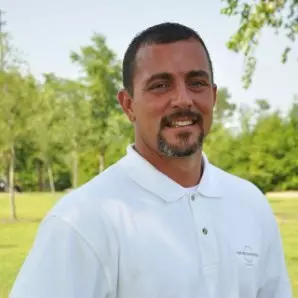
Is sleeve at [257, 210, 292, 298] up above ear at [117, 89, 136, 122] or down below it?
below

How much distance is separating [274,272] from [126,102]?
713 millimetres

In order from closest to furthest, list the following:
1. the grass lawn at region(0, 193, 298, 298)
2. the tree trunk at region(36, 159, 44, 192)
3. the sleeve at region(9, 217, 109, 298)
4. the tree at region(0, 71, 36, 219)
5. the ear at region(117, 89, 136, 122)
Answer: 1. the sleeve at region(9, 217, 109, 298)
2. the ear at region(117, 89, 136, 122)
3. the grass lawn at region(0, 193, 298, 298)
4. the tree at region(0, 71, 36, 219)
5. the tree trunk at region(36, 159, 44, 192)

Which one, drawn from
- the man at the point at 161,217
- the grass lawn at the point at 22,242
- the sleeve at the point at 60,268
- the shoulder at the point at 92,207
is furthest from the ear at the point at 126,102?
the grass lawn at the point at 22,242

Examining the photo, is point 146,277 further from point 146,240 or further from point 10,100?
point 10,100

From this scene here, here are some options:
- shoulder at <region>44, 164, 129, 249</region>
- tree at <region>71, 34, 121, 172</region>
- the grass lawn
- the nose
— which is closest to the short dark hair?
the nose

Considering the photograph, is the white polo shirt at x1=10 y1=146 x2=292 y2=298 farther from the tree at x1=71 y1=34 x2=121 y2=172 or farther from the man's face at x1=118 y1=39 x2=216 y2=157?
the tree at x1=71 y1=34 x2=121 y2=172

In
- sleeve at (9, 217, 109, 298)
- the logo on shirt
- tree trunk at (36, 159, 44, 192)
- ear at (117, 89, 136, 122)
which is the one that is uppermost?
ear at (117, 89, 136, 122)

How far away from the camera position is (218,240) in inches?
80.1

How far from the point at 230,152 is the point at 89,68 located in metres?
12.9

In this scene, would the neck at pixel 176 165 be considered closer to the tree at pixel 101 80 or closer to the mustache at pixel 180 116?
the mustache at pixel 180 116

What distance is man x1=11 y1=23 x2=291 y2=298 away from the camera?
5.86ft

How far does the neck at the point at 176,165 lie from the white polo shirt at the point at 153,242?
33 millimetres

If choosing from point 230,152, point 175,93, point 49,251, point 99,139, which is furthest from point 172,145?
point 230,152

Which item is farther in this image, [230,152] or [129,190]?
[230,152]
